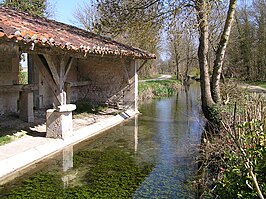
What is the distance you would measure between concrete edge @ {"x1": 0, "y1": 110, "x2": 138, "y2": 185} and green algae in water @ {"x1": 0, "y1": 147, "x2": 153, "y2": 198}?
464mm

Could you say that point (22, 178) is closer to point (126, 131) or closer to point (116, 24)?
point (126, 131)

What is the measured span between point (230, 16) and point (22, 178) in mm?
6633

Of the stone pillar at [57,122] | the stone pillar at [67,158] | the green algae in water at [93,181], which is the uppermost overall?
the stone pillar at [57,122]

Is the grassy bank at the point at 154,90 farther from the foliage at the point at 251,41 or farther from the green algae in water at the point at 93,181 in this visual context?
the green algae in water at the point at 93,181

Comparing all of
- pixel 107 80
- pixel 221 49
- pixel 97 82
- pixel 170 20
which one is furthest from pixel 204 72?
pixel 97 82

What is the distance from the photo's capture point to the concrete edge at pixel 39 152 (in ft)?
17.4

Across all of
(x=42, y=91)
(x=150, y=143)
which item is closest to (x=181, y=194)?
(x=150, y=143)

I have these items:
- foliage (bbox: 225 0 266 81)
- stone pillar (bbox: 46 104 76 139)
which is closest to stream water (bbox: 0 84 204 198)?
stone pillar (bbox: 46 104 76 139)

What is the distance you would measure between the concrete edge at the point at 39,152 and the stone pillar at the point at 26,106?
1723mm

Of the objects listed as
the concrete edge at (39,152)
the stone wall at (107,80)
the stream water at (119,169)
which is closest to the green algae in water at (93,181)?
the stream water at (119,169)

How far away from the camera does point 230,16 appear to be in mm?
8195

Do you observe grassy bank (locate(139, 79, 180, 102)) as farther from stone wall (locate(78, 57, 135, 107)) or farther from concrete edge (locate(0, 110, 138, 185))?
concrete edge (locate(0, 110, 138, 185))

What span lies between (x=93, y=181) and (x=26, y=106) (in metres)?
4.75

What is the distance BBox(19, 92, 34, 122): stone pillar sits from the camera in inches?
345
